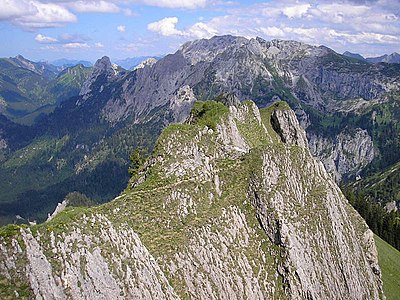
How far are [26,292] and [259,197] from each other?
1501 inches

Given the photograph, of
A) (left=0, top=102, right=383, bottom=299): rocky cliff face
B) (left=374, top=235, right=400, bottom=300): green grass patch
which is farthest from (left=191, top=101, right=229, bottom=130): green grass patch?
(left=374, top=235, right=400, bottom=300): green grass patch

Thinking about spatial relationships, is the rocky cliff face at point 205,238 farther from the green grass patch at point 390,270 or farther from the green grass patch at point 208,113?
the green grass patch at point 390,270

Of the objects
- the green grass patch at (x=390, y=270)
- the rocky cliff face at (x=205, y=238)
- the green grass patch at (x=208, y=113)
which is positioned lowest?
the green grass patch at (x=390, y=270)

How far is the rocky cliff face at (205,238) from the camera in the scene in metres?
42.5

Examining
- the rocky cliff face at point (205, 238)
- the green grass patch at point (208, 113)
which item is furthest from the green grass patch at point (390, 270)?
the green grass patch at point (208, 113)

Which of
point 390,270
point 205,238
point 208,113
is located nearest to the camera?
point 205,238

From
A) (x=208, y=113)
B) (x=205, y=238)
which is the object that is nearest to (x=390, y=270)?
(x=208, y=113)

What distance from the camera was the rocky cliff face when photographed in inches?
1674

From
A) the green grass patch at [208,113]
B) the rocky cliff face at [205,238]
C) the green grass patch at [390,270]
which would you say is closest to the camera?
the rocky cliff face at [205,238]

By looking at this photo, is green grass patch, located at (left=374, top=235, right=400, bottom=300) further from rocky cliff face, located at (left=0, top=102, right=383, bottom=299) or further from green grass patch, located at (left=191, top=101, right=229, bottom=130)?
green grass patch, located at (left=191, top=101, right=229, bottom=130)

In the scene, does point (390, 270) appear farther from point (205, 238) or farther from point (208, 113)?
point (205, 238)

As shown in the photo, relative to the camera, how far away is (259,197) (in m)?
65.4

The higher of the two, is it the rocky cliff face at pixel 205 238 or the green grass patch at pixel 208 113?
the green grass patch at pixel 208 113

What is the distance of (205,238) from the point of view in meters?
57.6
